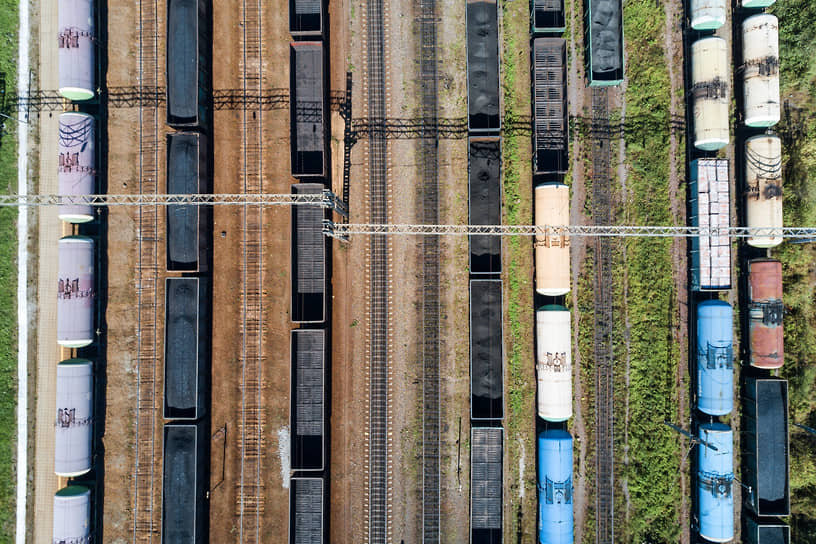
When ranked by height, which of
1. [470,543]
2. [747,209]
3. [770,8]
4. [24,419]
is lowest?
[470,543]

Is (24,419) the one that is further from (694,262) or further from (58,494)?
(694,262)

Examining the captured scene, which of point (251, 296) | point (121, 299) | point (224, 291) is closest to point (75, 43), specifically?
point (121, 299)

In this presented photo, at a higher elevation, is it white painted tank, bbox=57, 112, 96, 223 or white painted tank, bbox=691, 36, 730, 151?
white painted tank, bbox=691, 36, 730, 151

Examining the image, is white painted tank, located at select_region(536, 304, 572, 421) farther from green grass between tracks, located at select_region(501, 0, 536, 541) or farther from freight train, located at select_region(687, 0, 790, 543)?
freight train, located at select_region(687, 0, 790, 543)

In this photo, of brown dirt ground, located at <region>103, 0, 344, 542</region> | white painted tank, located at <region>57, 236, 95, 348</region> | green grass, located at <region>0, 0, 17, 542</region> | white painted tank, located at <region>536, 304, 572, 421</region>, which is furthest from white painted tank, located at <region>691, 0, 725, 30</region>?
green grass, located at <region>0, 0, 17, 542</region>

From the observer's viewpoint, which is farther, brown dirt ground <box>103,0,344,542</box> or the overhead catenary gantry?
brown dirt ground <box>103,0,344,542</box>

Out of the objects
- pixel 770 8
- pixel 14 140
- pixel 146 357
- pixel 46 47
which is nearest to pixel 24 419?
pixel 146 357

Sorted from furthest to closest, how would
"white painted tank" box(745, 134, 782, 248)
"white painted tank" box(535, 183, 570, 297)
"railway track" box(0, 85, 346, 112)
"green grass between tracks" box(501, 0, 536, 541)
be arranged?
1. "railway track" box(0, 85, 346, 112)
2. "green grass between tracks" box(501, 0, 536, 541)
3. "white painted tank" box(745, 134, 782, 248)
4. "white painted tank" box(535, 183, 570, 297)

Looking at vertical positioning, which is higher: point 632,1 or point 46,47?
point 632,1

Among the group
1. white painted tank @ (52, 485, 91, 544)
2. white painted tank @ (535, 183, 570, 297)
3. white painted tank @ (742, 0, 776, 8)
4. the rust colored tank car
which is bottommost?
white painted tank @ (52, 485, 91, 544)
